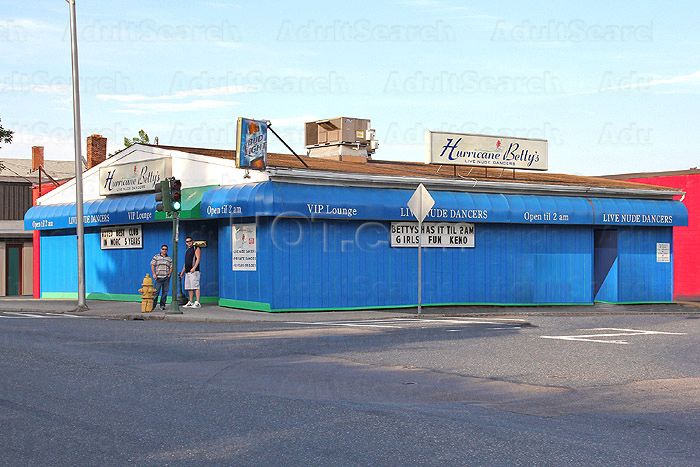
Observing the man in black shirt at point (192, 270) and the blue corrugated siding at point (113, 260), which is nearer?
the man in black shirt at point (192, 270)

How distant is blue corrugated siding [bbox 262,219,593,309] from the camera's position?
1041 inches

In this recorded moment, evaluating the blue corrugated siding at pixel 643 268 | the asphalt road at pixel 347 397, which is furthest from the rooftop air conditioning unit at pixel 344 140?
the asphalt road at pixel 347 397

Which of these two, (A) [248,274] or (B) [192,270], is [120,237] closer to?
(B) [192,270]

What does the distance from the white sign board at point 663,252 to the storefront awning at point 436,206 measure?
2.52 ft

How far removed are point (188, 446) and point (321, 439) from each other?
111 centimetres

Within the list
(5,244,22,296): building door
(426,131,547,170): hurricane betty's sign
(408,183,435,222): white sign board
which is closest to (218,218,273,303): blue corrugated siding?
(408,183,435,222): white sign board

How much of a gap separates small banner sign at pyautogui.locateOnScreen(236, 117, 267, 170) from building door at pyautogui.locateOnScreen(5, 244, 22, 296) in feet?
82.7

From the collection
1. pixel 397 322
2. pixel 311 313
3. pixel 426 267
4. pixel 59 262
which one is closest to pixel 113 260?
pixel 59 262

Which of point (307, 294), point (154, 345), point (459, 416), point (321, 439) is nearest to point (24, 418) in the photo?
point (321, 439)

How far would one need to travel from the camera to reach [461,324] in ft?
74.0

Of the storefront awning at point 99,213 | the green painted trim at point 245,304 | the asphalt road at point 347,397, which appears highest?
the storefront awning at point 99,213

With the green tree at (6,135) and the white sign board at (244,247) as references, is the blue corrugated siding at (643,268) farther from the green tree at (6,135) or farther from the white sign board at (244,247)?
the green tree at (6,135)

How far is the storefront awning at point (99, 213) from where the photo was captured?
30.1 meters

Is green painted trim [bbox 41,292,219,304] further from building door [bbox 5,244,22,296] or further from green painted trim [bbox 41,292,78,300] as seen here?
building door [bbox 5,244,22,296]
